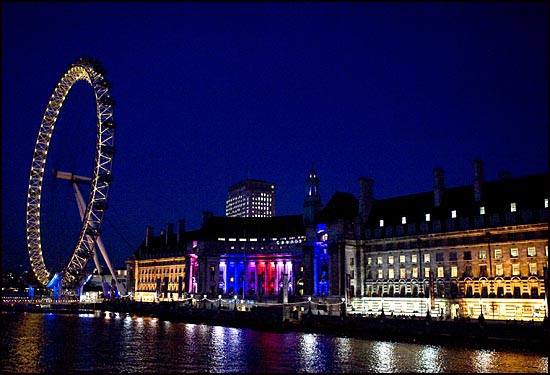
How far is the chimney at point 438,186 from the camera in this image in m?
103

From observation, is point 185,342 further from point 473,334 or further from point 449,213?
point 449,213

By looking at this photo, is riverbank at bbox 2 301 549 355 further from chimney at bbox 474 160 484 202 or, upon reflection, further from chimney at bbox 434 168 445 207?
chimney at bbox 434 168 445 207

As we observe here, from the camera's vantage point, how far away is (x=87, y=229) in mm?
101188

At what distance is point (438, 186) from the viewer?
103 m

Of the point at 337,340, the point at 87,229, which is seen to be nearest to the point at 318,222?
the point at 87,229

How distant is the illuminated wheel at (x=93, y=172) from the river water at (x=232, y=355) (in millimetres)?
28095

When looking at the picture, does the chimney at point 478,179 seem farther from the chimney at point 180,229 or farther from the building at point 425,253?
the chimney at point 180,229

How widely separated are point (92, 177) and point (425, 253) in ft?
188

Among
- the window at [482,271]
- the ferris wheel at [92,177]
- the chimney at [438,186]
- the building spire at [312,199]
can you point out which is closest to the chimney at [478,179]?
the chimney at [438,186]

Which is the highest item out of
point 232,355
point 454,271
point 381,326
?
point 454,271

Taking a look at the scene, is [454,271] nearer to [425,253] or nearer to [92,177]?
[425,253]

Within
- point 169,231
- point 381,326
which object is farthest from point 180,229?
point 381,326

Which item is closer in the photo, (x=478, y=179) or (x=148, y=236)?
(x=478, y=179)

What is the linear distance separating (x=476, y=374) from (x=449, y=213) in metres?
58.6
